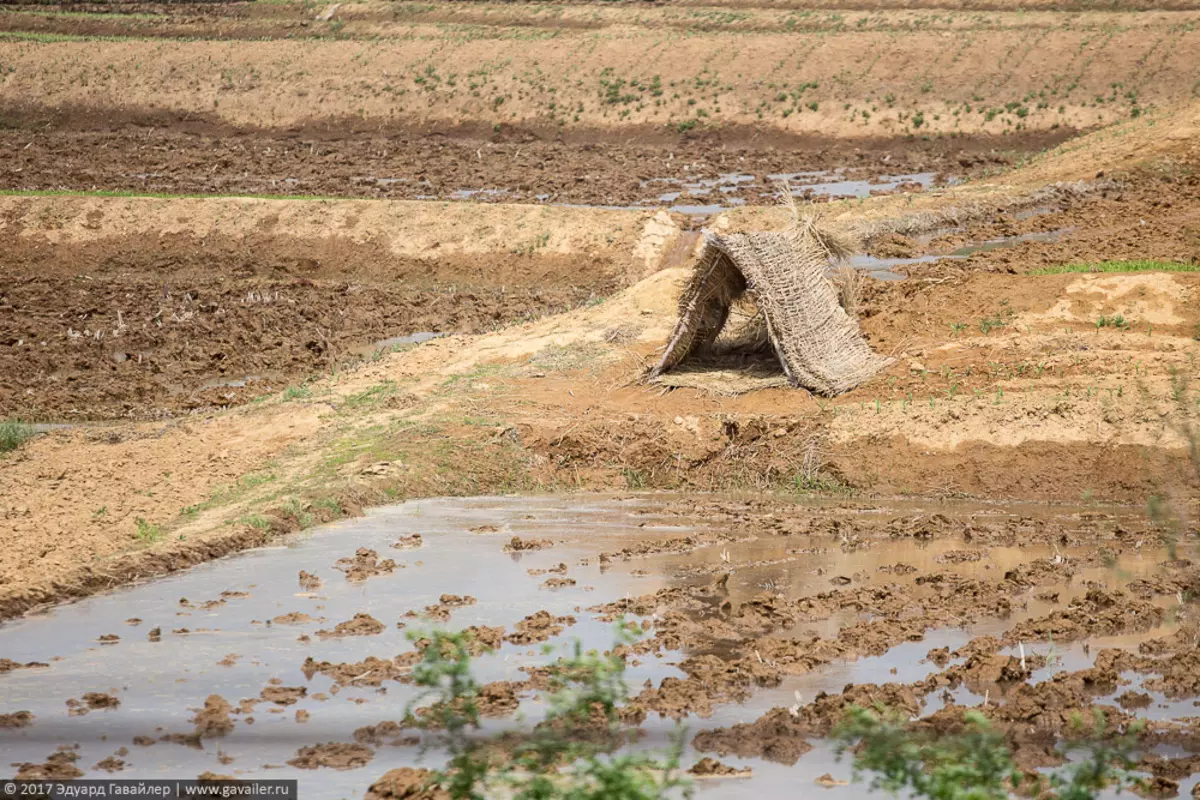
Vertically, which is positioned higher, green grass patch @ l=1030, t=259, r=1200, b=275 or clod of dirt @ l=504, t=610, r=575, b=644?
green grass patch @ l=1030, t=259, r=1200, b=275

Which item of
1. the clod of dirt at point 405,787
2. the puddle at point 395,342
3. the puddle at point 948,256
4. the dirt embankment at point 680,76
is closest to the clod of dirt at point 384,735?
the clod of dirt at point 405,787

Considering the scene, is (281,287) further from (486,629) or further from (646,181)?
(486,629)

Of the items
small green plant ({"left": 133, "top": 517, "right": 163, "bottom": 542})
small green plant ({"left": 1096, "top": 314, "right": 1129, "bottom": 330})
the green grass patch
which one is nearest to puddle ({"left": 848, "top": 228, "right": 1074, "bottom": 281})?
the green grass patch

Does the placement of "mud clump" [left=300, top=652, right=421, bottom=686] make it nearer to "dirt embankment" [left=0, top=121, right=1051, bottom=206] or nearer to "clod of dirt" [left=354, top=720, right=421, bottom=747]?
"clod of dirt" [left=354, top=720, right=421, bottom=747]

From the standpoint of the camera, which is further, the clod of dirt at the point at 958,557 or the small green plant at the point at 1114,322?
the small green plant at the point at 1114,322

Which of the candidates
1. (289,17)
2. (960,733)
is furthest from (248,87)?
(960,733)

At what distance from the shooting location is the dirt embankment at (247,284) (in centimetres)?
1569

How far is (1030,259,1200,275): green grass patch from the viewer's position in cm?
1434

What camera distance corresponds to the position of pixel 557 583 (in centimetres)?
896

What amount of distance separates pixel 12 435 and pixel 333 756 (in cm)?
796

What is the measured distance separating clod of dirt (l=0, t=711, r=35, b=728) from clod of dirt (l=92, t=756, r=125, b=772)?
0.69m

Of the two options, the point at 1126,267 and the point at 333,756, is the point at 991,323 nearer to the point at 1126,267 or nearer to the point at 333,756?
the point at 1126,267

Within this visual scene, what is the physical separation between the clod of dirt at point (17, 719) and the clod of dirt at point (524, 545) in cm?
372

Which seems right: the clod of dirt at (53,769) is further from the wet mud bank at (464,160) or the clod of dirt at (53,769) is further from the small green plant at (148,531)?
the wet mud bank at (464,160)
